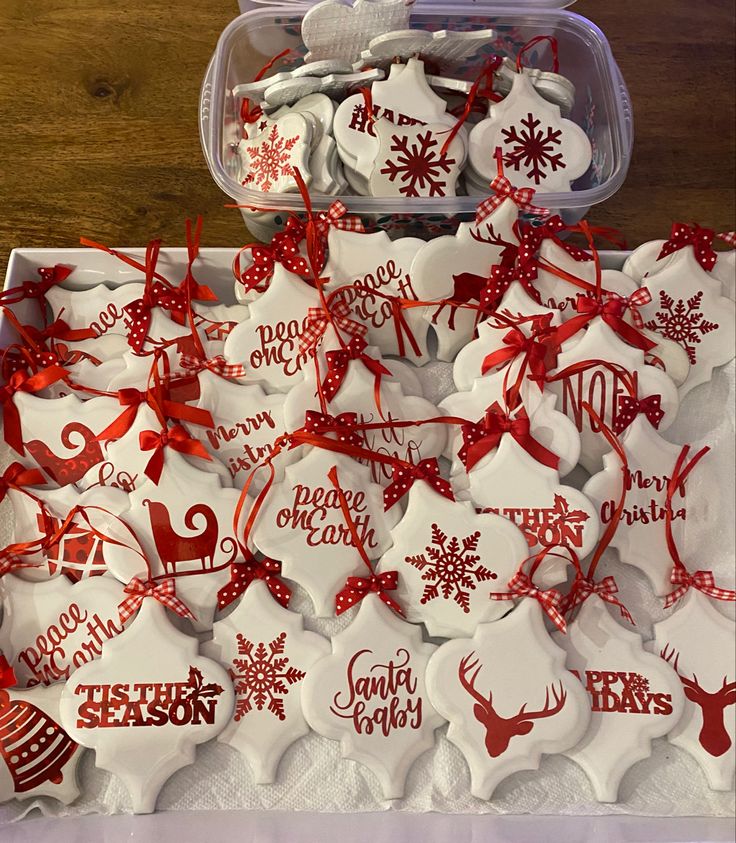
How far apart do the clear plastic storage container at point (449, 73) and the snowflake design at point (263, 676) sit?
517mm

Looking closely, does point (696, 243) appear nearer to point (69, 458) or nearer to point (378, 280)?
point (378, 280)

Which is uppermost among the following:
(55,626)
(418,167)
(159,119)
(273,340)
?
(159,119)

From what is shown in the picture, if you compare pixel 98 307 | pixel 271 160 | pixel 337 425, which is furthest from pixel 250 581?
pixel 271 160

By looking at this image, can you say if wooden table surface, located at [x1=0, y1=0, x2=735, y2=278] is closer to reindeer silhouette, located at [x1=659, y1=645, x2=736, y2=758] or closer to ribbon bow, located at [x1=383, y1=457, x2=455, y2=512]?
ribbon bow, located at [x1=383, y1=457, x2=455, y2=512]

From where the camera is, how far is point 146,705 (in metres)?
0.72

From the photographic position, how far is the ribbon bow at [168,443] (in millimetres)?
784

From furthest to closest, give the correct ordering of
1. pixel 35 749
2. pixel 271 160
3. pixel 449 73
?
pixel 449 73, pixel 271 160, pixel 35 749

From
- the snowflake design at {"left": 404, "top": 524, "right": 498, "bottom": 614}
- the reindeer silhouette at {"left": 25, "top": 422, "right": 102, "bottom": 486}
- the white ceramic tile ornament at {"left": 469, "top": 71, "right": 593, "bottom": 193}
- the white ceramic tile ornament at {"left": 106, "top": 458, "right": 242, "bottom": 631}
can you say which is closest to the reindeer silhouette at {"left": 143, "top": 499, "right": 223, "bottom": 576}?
the white ceramic tile ornament at {"left": 106, "top": 458, "right": 242, "bottom": 631}

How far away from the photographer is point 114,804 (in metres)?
0.71

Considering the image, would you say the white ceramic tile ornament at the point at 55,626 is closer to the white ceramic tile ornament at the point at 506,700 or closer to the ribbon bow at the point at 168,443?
the ribbon bow at the point at 168,443

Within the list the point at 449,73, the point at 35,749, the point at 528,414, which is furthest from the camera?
the point at 449,73

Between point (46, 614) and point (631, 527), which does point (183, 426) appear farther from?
point (631, 527)

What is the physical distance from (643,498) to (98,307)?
0.68 metres

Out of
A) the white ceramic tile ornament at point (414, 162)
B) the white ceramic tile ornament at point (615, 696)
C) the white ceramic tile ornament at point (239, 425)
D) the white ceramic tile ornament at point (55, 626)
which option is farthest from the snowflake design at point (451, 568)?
the white ceramic tile ornament at point (414, 162)
